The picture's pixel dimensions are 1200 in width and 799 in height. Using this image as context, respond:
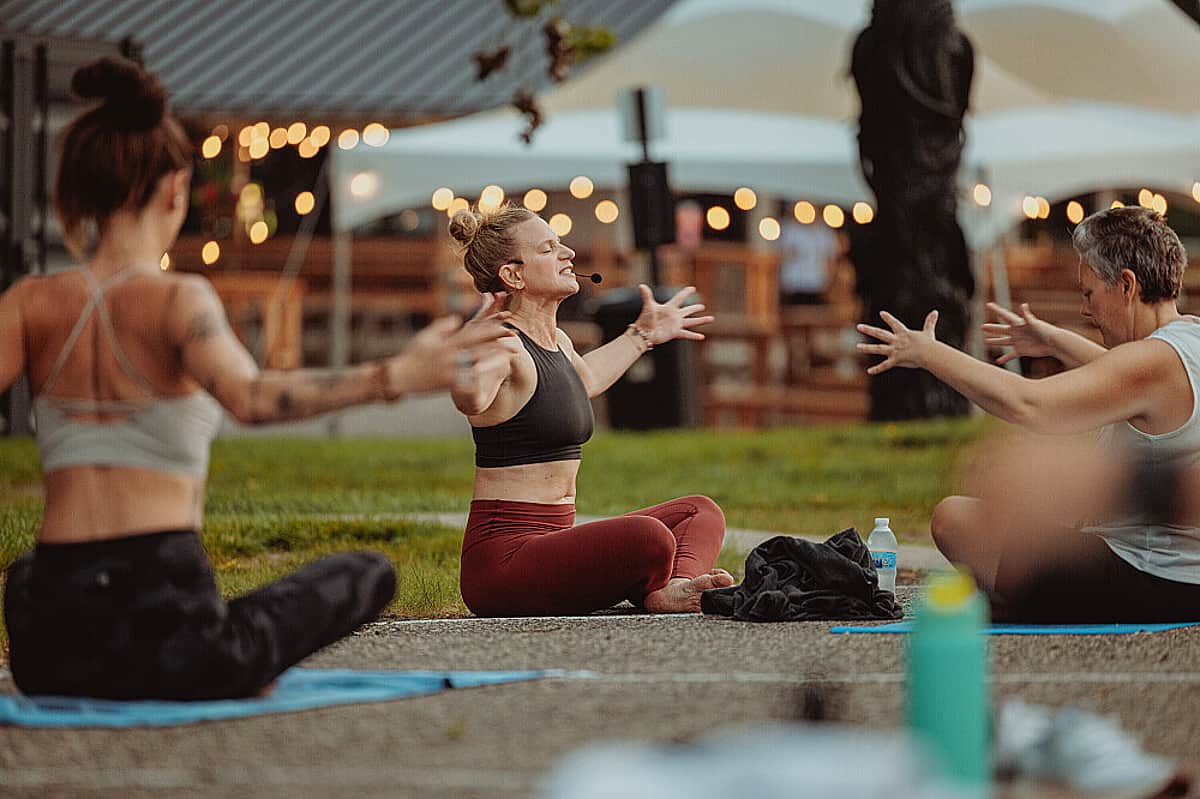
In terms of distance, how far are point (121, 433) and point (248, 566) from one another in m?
3.20

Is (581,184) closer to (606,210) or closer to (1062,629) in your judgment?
(606,210)

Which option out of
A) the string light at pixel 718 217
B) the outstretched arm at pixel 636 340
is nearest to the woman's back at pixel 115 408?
the outstretched arm at pixel 636 340

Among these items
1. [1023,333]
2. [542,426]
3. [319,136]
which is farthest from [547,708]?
[319,136]

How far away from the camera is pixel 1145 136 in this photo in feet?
45.1

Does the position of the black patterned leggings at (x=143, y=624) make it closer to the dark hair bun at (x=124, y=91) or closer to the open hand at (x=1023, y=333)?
the dark hair bun at (x=124, y=91)

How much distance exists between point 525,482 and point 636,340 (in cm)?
76

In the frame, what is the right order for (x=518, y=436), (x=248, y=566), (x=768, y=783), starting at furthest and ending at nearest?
1. (x=248, y=566)
2. (x=518, y=436)
3. (x=768, y=783)

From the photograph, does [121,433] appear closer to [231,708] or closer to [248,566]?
[231,708]

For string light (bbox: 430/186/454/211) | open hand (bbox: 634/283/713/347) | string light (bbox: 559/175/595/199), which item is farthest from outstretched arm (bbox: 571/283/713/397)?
string light (bbox: 430/186/454/211)

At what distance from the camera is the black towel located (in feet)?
16.2

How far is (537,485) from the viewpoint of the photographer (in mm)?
5066

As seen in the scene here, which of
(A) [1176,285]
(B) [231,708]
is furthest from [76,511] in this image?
(A) [1176,285]

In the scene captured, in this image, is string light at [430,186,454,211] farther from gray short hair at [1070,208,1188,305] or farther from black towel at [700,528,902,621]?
gray short hair at [1070,208,1188,305]

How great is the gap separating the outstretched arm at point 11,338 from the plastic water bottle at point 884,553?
285 cm
